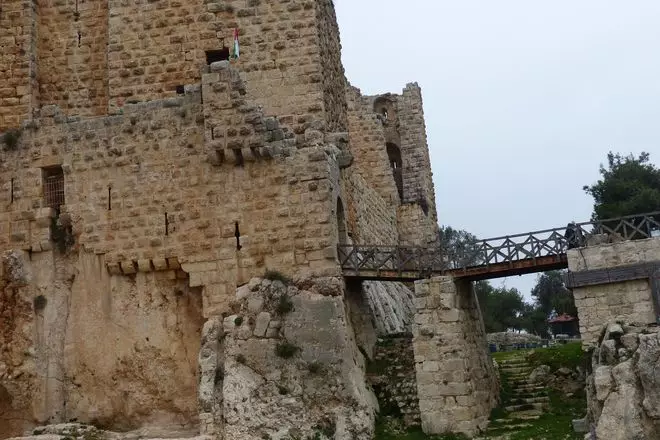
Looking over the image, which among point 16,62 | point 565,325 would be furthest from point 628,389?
point 565,325

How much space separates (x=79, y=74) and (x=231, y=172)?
536 centimetres

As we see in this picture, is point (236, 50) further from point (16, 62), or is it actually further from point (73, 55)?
point (16, 62)

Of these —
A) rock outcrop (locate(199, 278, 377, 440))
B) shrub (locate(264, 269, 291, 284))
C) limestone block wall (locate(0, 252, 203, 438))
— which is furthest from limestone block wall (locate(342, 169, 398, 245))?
limestone block wall (locate(0, 252, 203, 438))

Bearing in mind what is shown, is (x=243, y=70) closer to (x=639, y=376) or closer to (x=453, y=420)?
(x=453, y=420)

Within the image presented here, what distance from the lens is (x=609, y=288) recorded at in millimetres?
15883

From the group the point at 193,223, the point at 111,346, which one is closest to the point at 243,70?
the point at 193,223

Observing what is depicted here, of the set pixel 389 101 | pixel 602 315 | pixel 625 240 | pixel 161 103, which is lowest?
pixel 602 315

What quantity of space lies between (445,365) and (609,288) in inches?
135

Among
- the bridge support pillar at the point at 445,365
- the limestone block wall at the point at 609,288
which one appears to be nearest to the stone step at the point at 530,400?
the bridge support pillar at the point at 445,365

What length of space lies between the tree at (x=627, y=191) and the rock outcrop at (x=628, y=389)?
2289 cm

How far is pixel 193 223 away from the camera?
642 inches

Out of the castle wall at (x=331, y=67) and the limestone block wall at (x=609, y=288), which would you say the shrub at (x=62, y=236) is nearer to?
the castle wall at (x=331, y=67)

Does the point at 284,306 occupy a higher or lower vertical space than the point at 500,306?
lower

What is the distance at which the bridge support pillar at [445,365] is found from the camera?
Result: 14844mm
